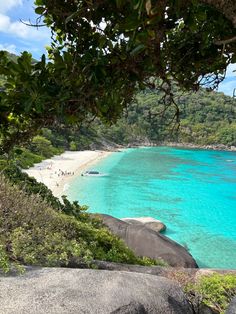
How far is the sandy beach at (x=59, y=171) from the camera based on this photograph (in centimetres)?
3773

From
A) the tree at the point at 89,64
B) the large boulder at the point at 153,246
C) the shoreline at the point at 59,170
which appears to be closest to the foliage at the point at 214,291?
the tree at the point at 89,64

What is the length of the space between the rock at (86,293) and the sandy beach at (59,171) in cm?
2632

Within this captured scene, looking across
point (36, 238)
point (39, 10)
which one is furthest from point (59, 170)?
point (39, 10)

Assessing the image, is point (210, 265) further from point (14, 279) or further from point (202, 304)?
point (14, 279)

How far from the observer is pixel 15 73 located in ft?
8.43

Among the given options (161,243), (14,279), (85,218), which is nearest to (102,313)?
(14,279)

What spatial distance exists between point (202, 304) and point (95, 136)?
89.1 metres

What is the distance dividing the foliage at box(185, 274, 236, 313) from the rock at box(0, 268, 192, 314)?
39.7 inches

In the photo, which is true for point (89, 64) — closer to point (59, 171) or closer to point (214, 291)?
point (214, 291)

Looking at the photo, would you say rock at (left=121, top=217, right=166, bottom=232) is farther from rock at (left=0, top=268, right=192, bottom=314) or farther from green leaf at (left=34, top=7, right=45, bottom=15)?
green leaf at (left=34, top=7, right=45, bottom=15)

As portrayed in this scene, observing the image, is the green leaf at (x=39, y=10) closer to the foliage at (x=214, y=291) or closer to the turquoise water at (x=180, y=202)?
the foliage at (x=214, y=291)

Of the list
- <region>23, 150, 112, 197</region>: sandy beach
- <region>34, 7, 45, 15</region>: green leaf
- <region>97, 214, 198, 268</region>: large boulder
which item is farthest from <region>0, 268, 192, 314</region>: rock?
<region>23, 150, 112, 197</region>: sandy beach

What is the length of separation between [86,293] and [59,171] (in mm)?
44082

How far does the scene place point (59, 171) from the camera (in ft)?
156
